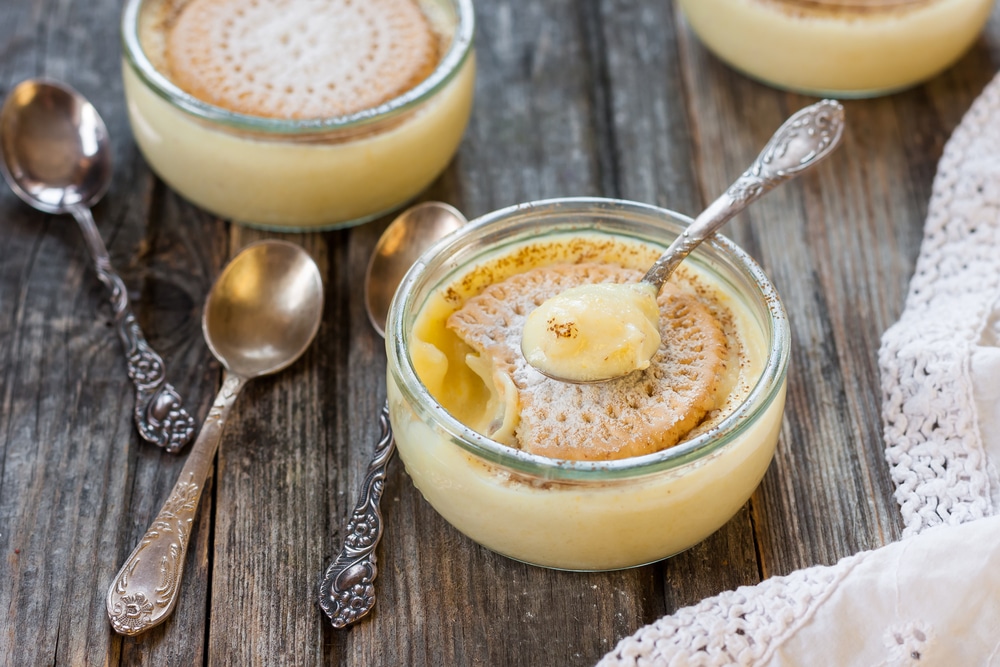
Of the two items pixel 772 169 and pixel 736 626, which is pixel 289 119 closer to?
pixel 772 169

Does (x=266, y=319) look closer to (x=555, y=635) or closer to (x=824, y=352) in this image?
(x=555, y=635)

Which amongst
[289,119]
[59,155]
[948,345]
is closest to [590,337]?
[948,345]

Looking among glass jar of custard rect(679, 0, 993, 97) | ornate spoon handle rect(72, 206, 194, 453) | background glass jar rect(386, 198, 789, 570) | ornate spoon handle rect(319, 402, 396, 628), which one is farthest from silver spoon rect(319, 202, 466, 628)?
glass jar of custard rect(679, 0, 993, 97)

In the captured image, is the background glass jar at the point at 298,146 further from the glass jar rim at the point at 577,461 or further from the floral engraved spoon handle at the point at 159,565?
the floral engraved spoon handle at the point at 159,565

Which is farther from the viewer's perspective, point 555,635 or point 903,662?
point 555,635

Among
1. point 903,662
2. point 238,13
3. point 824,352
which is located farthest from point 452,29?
point 903,662

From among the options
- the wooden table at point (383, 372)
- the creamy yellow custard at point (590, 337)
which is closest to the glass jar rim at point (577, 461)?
the creamy yellow custard at point (590, 337)

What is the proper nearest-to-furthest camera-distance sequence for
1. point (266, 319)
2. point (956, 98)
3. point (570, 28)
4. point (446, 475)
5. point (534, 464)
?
point (534, 464)
point (446, 475)
point (266, 319)
point (956, 98)
point (570, 28)
